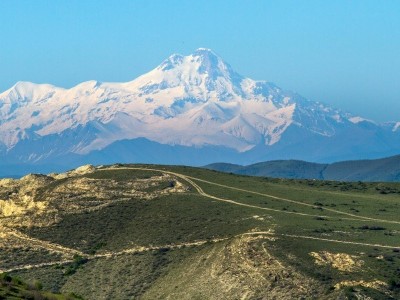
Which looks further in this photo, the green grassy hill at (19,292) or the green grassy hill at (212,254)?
the green grassy hill at (212,254)

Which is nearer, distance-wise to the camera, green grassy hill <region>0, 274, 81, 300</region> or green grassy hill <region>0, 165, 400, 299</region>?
green grassy hill <region>0, 274, 81, 300</region>

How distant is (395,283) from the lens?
14738 centimetres

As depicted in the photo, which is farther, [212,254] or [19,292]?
[212,254]

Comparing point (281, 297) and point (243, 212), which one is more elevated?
point (243, 212)

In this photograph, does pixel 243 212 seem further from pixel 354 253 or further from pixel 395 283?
pixel 395 283

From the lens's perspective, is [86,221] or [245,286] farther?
[86,221]

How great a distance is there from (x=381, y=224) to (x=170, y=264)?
40.5 meters

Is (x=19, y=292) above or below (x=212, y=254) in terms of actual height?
below

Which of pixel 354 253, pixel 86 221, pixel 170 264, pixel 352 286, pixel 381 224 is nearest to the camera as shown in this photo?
pixel 352 286

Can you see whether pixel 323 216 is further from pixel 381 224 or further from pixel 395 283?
pixel 395 283

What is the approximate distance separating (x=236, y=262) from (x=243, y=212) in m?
33.7

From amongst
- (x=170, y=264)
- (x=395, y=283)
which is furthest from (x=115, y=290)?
(x=395, y=283)

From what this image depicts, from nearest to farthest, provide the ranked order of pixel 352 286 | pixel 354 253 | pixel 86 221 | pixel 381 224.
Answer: pixel 352 286 < pixel 354 253 < pixel 381 224 < pixel 86 221

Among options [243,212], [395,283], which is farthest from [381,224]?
[395,283]
